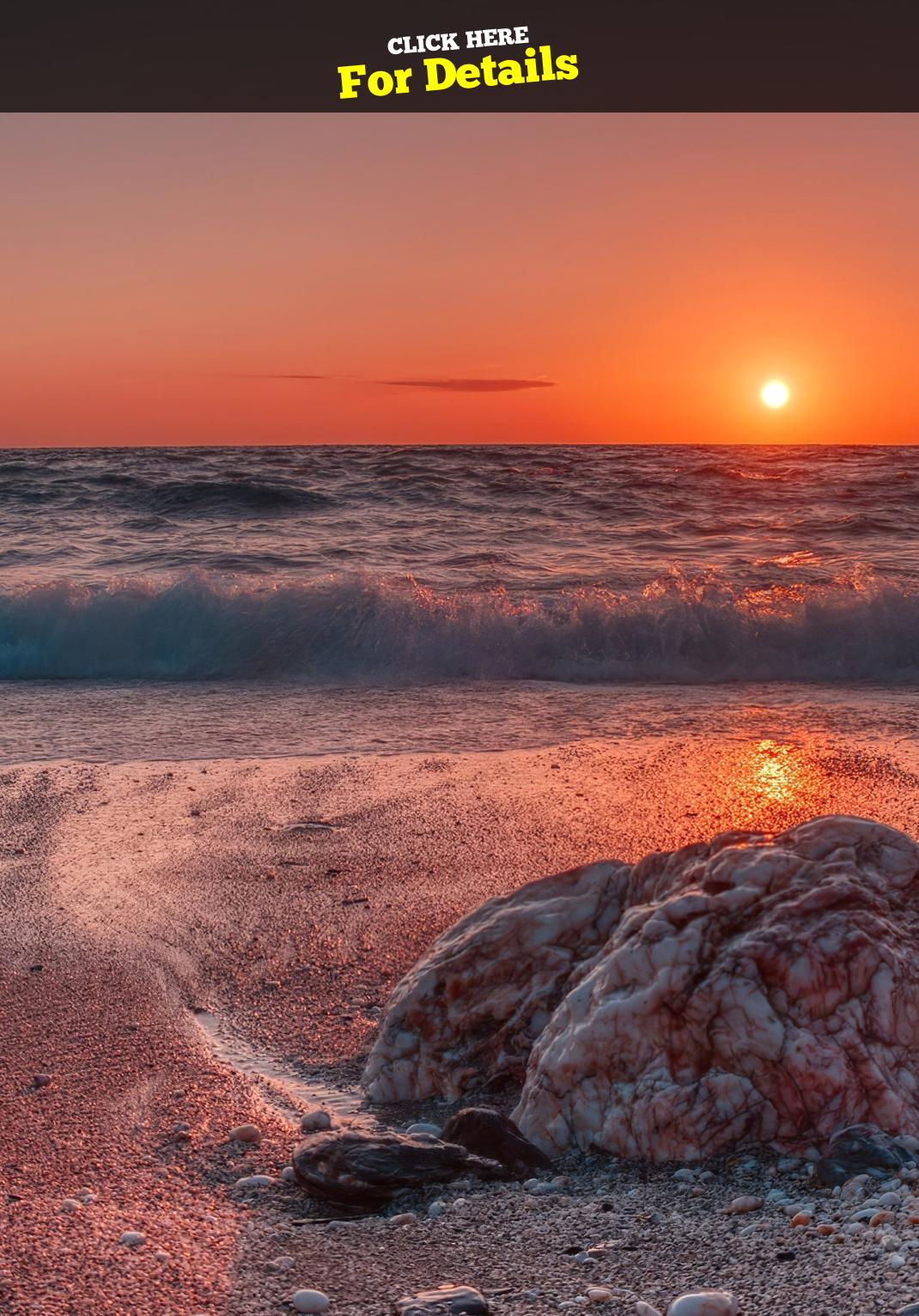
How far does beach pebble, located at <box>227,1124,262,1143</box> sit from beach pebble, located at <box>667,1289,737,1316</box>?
1158 mm

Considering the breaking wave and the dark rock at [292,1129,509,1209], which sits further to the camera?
the breaking wave

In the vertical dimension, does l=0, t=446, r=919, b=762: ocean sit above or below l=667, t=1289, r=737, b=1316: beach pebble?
above

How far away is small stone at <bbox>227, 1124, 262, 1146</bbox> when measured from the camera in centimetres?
275

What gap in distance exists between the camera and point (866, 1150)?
2.35 meters

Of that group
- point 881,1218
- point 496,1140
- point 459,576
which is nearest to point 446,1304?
point 496,1140

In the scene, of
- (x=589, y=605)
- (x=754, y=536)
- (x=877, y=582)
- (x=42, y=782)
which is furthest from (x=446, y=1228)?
(x=754, y=536)

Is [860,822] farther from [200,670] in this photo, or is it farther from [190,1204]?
[200,670]

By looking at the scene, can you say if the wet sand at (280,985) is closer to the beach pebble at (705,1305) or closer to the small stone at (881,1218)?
the beach pebble at (705,1305)

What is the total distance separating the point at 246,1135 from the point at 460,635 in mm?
6995

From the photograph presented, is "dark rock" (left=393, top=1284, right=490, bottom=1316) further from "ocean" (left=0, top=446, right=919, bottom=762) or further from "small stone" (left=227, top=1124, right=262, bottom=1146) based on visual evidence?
"ocean" (left=0, top=446, right=919, bottom=762)

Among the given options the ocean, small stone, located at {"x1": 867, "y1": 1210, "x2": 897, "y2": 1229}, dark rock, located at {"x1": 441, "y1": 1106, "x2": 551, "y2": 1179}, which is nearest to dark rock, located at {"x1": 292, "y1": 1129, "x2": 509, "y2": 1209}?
dark rock, located at {"x1": 441, "y1": 1106, "x2": 551, "y2": 1179}

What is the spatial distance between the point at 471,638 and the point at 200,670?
7.09ft

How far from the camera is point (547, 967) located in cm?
309

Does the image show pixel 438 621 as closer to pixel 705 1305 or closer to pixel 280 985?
pixel 280 985
